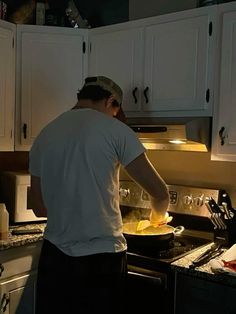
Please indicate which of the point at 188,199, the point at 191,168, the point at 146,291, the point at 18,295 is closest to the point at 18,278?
the point at 18,295

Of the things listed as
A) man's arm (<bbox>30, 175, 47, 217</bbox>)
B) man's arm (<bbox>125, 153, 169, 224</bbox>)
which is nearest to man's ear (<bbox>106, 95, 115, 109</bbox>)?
man's arm (<bbox>125, 153, 169, 224</bbox>)

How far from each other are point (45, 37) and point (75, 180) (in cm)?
118

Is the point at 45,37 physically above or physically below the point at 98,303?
above

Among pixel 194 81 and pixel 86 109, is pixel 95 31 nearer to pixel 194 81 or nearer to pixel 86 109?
pixel 194 81

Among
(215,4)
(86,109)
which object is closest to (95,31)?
(215,4)

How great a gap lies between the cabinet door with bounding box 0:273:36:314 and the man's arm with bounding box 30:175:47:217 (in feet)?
1.40

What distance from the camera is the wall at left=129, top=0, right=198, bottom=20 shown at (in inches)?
92.0

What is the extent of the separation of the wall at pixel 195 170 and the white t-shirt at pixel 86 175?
2.70 ft

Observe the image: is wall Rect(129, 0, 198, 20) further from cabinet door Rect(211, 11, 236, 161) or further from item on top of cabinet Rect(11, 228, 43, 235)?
item on top of cabinet Rect(11, 228, 43, 235)

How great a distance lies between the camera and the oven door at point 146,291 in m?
1.80

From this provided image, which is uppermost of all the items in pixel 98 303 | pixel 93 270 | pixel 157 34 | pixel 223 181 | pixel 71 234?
pixel 157 34

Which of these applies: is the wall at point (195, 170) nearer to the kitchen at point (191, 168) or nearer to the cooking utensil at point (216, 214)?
the kitchen at point (191, 168)

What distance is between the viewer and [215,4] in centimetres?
204

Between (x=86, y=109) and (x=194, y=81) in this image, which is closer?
(x=86, y=109)
